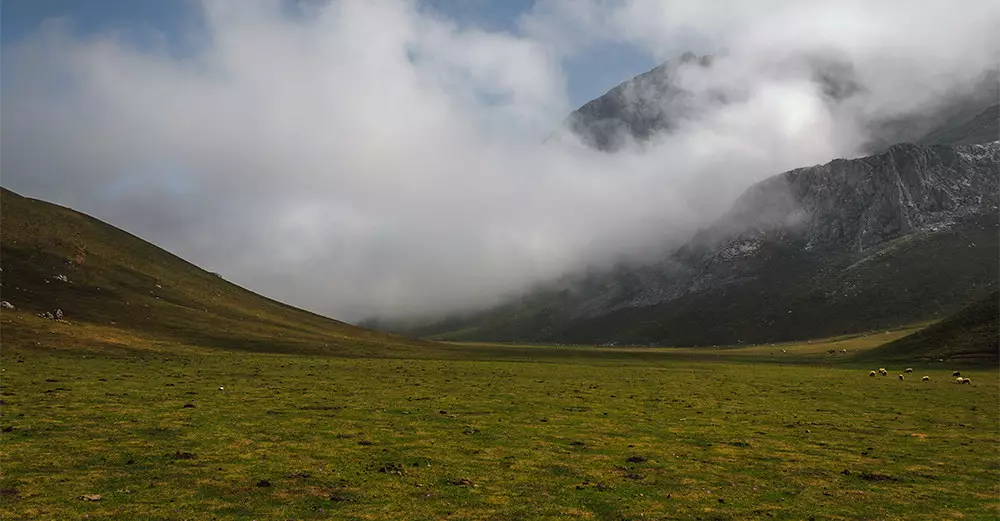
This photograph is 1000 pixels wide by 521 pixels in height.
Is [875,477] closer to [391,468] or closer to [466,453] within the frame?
[466,453]

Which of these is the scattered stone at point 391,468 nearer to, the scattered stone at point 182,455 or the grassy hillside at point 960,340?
the scattered stone at point 182,455

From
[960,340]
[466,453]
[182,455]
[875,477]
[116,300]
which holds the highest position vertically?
[116,300]

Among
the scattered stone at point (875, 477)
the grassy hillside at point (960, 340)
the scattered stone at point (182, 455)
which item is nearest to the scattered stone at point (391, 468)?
the scattered stone at point (182, 455)

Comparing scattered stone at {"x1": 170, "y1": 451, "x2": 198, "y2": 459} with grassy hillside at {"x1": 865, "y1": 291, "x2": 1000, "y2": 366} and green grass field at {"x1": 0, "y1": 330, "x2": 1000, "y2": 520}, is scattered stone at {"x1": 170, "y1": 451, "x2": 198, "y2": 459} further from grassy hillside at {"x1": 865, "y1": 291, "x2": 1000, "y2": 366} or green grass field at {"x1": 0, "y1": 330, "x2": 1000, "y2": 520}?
grassy hillside at {"x1": 865, "y1": 291, "x2": 1000, "y2": 366}

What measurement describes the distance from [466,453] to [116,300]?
385 feet

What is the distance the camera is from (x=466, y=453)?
27250 mm

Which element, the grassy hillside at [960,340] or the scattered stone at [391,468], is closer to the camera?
the scattered stone at [391,468]

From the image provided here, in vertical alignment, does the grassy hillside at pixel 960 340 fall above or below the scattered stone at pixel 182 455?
above

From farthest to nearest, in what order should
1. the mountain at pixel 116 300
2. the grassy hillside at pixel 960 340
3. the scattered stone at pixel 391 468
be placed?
the grassy hillside at pixel 960 340 < the mountain at pixel 116 300 < the scattered stone at pixel 391 468

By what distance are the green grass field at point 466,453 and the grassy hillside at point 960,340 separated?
7385 cm

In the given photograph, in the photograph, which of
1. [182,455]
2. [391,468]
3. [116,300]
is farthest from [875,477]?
[116,300]

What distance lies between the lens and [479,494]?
20.8 metres

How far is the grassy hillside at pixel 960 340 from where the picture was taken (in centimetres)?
10806

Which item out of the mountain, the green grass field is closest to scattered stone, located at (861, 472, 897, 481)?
the green grass field
